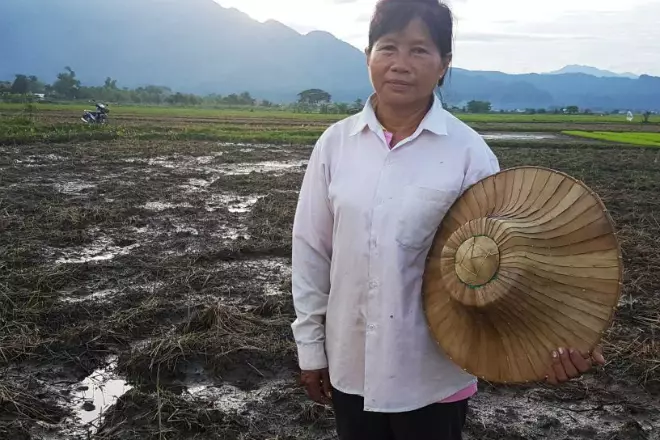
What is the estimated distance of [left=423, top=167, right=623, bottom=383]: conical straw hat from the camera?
1.21 metres

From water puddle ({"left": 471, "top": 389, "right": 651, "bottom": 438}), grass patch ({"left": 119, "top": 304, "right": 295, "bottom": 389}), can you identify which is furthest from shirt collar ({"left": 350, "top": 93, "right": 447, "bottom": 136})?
grass patch ({"left": 119, "top": 304, "right": 295, "bottom": 389})

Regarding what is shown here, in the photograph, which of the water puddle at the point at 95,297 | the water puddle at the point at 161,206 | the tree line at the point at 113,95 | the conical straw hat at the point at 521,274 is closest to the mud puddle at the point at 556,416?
the conical straw hat at the point at 521,274

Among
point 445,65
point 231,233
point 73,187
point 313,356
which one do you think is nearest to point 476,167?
point 445,65

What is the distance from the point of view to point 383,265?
1.36 metres

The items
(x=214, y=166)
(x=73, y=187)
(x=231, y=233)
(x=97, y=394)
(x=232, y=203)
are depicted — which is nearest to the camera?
(x=97, y=394)

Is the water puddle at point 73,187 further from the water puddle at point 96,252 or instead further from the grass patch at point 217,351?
the grass patch at point 217,351

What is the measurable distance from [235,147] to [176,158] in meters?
2.85

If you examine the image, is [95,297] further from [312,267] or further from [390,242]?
[390,242]

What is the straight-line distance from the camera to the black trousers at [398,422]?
1.42m

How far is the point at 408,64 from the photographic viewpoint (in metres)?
1.35

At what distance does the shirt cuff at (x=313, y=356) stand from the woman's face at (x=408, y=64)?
0.66m

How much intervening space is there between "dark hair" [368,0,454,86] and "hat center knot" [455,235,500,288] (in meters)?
0.48

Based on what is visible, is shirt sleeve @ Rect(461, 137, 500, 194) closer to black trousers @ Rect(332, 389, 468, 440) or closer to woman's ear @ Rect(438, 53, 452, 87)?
woman's ear @ Rect(438, 53, 452, 87)

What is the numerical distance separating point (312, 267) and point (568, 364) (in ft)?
2.15
